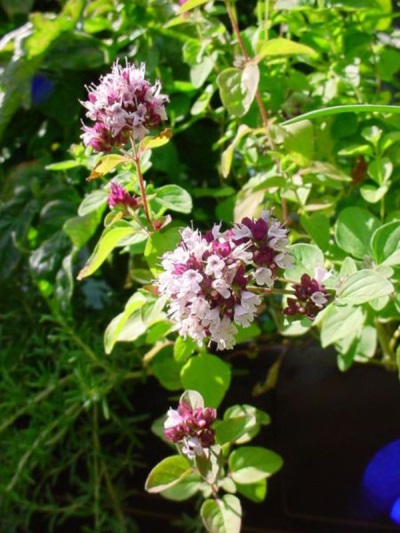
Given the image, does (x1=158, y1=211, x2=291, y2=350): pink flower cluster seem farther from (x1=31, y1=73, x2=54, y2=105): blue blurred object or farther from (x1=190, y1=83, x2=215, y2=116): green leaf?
(x1=31, y1=73, x2=54, y2=105): blue blurred object

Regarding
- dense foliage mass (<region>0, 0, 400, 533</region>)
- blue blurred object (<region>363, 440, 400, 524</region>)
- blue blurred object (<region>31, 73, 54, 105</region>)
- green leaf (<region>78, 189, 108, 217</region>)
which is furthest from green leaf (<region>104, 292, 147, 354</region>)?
blue blurred object (<region>31, 73, 54, 105</region>)

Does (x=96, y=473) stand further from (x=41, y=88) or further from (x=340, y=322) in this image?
(x=41, y=88)

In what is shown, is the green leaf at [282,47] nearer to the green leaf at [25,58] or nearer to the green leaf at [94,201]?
the green leaf at [94,201]

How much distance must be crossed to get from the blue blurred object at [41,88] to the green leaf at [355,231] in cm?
60

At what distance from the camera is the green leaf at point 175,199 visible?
29.4 inches

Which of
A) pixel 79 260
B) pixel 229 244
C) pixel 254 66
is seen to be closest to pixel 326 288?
pixel 229 244

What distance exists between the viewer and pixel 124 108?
2.13 ft

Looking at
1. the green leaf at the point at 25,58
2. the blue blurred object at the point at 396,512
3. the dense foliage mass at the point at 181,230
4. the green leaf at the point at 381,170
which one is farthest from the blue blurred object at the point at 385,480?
the green leaf at the point at 25,58

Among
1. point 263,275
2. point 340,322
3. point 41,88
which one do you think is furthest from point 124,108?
point 41,88

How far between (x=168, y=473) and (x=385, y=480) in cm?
Result: 33

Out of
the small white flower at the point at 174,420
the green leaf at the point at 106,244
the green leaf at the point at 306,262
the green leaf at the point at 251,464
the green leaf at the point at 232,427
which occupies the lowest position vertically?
the green leaf at the point at 251,464

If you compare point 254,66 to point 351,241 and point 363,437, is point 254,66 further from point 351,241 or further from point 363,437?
point 363,437

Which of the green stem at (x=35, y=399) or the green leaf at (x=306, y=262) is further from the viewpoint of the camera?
the green stem at (x=35, y=399)

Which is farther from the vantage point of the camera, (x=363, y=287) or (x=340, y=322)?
(x=340, y=322)
